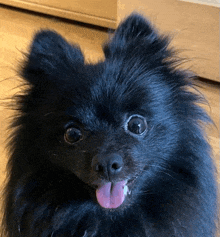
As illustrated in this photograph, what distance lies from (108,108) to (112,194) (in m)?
0.27

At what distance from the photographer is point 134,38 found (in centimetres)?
133

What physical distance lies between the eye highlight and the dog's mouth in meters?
0.16

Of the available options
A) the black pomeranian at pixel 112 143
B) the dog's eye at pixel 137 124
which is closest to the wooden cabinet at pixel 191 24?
the black pomeranian at pixel 112 143

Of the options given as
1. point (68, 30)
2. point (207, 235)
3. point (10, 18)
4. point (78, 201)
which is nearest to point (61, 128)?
point (78, 201)

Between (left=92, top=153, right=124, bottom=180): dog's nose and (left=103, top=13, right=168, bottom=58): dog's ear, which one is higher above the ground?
(left=103, top=13, right=168, bottom=58): dog's ear

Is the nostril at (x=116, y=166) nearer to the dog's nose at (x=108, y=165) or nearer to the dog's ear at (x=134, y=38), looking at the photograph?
the dog's nose at (x=108, y=165)

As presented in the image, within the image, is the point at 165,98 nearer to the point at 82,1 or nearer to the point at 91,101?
the point at 91,101

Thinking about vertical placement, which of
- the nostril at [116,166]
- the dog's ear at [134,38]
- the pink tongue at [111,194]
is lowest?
the pink tongue at [111,194]

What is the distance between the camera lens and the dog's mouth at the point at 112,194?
3.81 ft

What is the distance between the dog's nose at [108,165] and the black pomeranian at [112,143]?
0.11 feet

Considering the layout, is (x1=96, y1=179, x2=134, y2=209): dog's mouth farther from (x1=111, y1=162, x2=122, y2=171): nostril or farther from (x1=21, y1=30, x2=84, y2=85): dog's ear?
(x1=21, y1=30, x2=84, y2=85): dog's ear

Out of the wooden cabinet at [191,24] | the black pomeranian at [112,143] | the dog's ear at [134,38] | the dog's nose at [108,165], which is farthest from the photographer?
the wooden cabinet at [191,24]

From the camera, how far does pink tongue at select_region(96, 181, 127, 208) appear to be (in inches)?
45.7

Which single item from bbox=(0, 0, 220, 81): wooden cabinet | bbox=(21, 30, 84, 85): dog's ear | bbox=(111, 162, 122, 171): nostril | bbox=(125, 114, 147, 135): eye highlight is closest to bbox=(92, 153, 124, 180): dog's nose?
bbox=(111, 162, 122, 171): nostril
